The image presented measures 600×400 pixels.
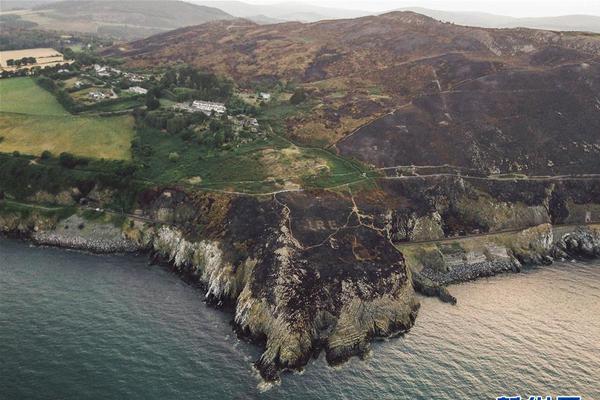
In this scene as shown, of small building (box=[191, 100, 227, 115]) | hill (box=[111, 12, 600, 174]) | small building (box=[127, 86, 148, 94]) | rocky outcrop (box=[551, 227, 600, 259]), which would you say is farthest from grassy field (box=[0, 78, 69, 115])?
rocky outcrop (box=[551, 227, 600, 259])

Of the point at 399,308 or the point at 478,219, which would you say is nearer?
the point at 399,308

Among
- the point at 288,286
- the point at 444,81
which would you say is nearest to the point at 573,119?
the point at 444,81

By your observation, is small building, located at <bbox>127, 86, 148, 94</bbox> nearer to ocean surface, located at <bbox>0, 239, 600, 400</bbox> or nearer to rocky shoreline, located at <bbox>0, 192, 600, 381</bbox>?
rocky shoreline, located at <bbox>0, 192, 600, 381</bbox>

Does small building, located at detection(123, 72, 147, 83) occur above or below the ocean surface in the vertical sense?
above

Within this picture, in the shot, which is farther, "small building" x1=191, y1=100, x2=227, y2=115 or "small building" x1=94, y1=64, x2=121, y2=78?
"small building" x1=94, y1=64, x2=121, y2=78

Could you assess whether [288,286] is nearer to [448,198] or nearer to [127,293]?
[127,293]

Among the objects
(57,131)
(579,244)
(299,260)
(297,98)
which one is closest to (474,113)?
(579,244)

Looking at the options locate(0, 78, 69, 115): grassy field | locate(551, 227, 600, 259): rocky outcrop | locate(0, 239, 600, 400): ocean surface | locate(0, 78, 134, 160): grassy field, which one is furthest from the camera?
locate(0, 78, 69, 115): grassy field
